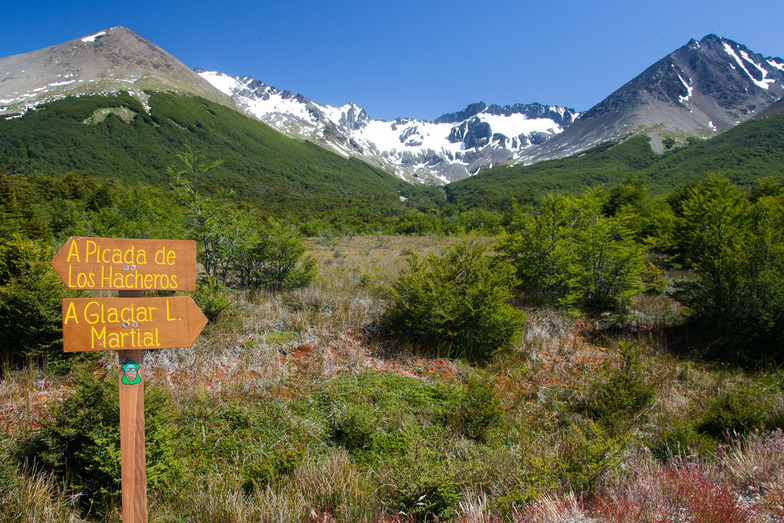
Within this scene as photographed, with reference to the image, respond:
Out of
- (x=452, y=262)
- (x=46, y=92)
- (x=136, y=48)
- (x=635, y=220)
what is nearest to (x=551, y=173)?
(x=635, y=220)

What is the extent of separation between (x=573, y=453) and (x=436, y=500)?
1433 millimetres

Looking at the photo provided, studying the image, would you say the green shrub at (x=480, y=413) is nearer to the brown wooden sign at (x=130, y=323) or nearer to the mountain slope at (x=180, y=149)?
the brown wooden sign at (x=130, y=323)

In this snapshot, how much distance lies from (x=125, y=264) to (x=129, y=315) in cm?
35

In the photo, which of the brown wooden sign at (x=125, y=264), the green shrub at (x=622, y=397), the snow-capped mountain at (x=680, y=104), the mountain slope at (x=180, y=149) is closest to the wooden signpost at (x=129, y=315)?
the brown wooden sign at (x=125, y=264)

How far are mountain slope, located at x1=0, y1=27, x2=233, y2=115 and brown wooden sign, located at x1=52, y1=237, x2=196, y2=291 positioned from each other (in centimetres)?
17950

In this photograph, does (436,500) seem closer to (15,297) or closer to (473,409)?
(473,409)

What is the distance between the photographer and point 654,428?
155 inches

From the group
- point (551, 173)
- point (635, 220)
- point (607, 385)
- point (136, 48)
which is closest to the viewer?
point (607, 385)

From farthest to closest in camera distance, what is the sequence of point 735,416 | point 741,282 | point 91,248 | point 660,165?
point 660,165
point 741,282
point 735,416
point 91,248

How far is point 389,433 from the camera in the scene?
3.73 metres

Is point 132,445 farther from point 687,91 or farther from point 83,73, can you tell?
point 687,91

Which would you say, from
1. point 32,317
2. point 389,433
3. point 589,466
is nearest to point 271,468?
point 389,433

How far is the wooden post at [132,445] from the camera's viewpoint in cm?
225

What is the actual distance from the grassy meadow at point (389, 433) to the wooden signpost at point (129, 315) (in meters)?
0.59
